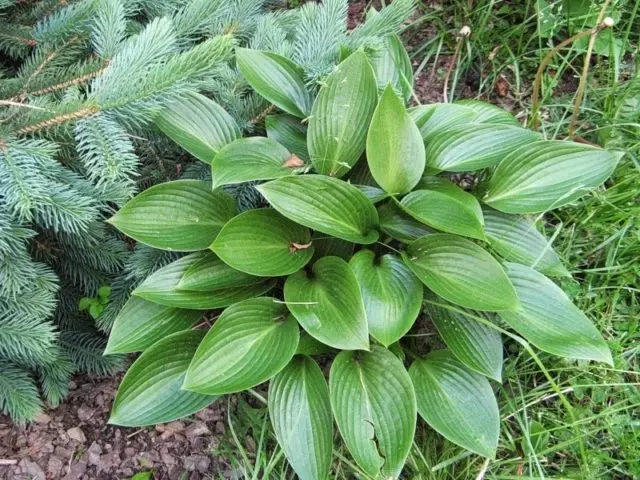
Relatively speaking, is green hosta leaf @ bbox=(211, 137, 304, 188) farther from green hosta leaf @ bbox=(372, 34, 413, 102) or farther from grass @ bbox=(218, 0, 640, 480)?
grass @ bbox=(218, 0, 640, 480)

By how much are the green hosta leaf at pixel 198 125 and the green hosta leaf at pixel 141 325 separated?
37cm

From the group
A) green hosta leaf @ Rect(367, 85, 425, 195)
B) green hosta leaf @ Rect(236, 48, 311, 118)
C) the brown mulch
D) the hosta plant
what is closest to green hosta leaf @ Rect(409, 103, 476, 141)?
the hosta plant

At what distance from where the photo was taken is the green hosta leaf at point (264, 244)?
4.14 feet

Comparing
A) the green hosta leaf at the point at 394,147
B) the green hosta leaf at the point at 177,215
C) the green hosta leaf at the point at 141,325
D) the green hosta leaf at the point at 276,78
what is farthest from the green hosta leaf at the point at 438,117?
the green hosta leaf at the point at 141,325

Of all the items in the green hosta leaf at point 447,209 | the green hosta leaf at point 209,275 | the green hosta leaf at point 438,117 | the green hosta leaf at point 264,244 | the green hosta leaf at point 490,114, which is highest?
the green hosta leaf at point 438,117

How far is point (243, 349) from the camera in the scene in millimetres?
1293

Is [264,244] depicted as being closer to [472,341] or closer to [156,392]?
[156,392]

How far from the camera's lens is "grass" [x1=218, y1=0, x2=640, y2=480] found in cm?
142

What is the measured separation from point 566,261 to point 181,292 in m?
1.03

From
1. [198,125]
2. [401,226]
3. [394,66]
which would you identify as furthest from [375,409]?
[394,66]

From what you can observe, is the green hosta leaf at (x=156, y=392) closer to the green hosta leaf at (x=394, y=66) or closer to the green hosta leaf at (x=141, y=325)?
the green hosta leaf at (x=141, y=325)

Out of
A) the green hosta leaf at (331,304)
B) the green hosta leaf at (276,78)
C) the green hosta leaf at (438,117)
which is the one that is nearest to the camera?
the green hosta leaf at (331,304)

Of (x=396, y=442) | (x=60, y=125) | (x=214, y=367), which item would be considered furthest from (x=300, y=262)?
(x=60, y=125)

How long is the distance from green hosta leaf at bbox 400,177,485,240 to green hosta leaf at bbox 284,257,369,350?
210 millimetres
